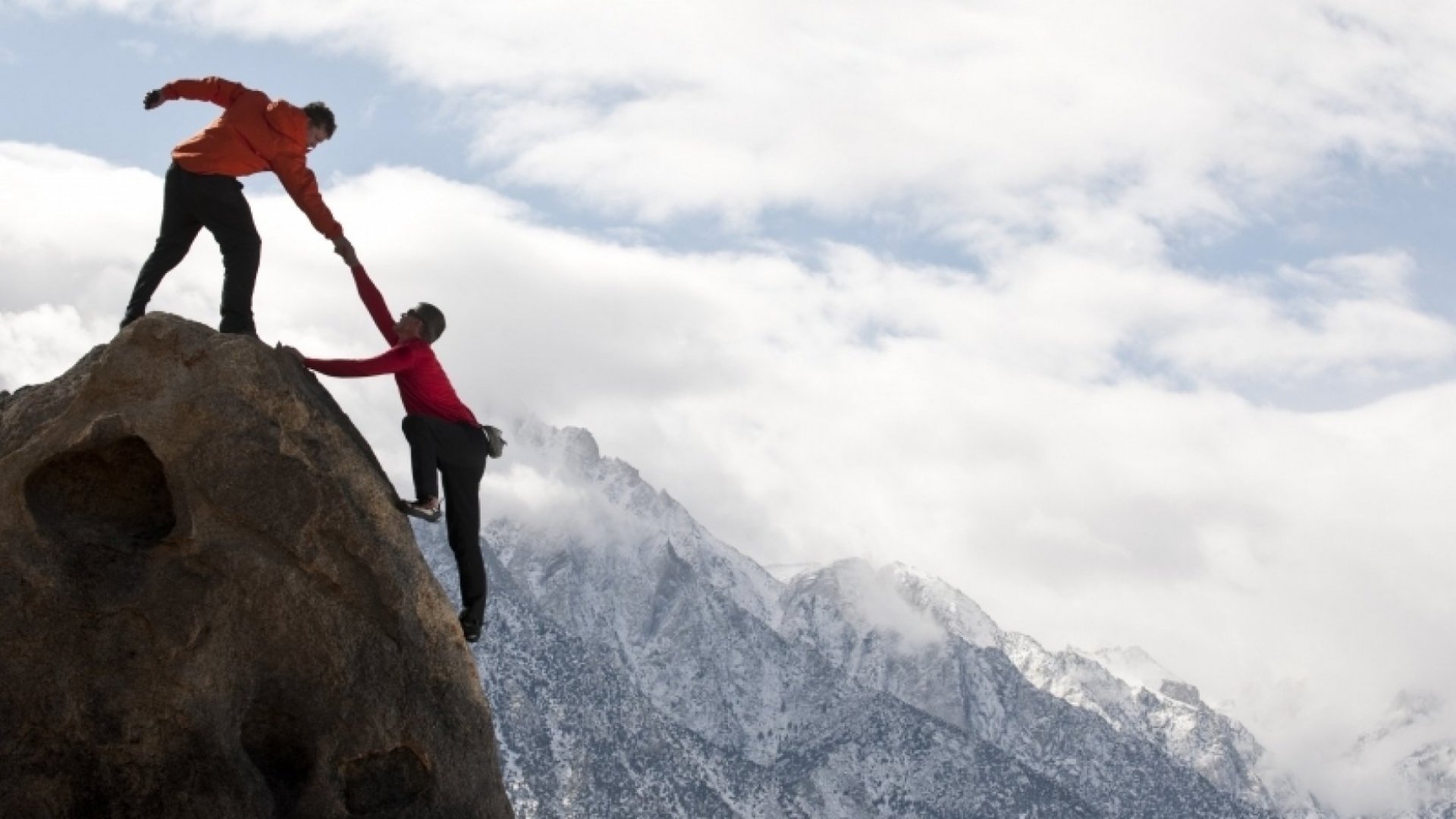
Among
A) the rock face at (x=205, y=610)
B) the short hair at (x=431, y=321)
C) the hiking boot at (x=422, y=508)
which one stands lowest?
the rock face at (x=205, y=610)

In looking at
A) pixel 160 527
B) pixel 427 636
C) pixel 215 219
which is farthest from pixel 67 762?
pixel 215 219

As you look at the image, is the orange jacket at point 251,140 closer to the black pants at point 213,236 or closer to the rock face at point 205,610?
the black pants at point 213,236

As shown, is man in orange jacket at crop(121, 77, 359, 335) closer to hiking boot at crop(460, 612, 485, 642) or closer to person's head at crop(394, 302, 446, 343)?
person's head at crop(394, 302, 446, 343)

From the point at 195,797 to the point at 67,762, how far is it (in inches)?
53.0

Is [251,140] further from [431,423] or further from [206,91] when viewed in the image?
[431,423]

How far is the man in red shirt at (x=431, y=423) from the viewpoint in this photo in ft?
69.7

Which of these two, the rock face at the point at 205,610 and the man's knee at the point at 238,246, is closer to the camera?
the rock face at the point at 205,610

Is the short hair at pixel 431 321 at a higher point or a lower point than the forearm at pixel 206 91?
lower

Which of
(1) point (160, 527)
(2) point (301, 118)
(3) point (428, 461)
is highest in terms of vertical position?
(2) point (301, 118)

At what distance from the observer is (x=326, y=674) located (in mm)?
19156

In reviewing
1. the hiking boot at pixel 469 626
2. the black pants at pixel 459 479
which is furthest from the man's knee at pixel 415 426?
the hiking boot at pixel 469 626

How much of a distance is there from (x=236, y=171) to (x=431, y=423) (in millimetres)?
3805

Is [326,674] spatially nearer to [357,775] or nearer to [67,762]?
[357,775]

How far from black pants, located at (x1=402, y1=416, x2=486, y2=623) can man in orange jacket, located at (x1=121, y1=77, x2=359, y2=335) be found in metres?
2.28
